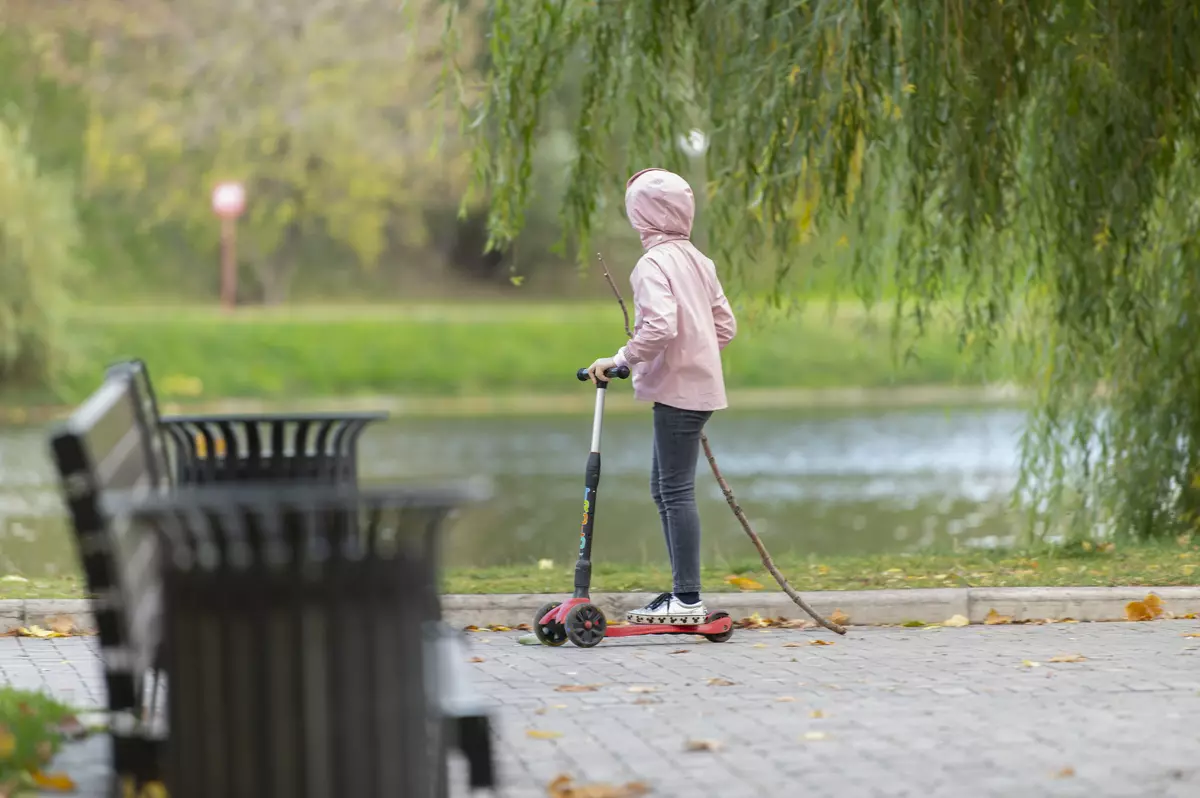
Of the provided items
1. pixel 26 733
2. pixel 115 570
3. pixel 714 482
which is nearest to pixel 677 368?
pixel 26 733

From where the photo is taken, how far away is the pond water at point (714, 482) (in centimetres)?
1466

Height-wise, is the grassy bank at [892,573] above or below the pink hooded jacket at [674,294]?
below

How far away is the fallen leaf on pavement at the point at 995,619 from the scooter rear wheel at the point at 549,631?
1.90 metres

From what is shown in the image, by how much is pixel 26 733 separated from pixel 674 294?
10.3ft

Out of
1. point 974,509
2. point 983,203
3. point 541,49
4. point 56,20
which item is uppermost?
point 56,20

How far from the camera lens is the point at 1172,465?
11.1m

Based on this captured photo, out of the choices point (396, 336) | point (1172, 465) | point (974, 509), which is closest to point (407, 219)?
point (396, 336)

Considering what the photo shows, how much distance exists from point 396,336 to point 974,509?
25.0 metres

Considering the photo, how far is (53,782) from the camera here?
463cm

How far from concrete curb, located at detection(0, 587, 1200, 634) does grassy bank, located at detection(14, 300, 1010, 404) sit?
28.9 m

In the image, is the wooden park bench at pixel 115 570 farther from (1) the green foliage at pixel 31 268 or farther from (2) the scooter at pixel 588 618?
(1) the green foliage at pixel 31 268

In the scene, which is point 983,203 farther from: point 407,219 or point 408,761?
point 407,219

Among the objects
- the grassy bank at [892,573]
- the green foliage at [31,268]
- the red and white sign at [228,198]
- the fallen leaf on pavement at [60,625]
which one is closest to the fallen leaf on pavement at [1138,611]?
the grassy bank at [892,573]

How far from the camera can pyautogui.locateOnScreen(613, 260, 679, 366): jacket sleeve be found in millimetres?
6945
